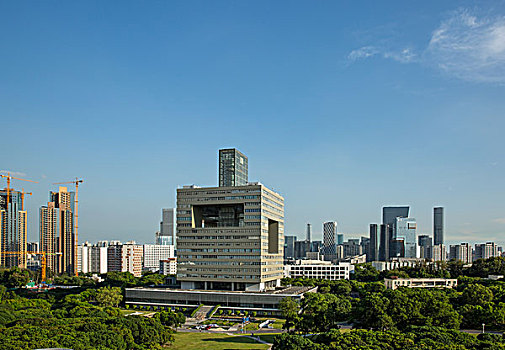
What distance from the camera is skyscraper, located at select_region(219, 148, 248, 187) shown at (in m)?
132

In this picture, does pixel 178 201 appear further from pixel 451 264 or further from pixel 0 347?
pixel 451 264

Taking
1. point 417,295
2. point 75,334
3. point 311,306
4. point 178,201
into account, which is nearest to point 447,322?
point 417,295

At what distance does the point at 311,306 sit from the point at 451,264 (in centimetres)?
11147

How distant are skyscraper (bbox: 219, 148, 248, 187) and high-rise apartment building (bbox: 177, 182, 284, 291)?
24.7 feet

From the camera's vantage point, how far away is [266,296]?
4429 inches

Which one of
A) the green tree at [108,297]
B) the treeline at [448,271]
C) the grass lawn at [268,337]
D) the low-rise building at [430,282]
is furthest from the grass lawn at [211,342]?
the treeline at [448,271]

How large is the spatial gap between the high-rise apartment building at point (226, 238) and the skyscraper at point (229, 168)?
7.54 metres

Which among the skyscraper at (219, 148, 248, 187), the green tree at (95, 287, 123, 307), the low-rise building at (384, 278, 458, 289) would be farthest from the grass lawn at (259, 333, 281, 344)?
the low-rise building at (384, 278, 458, 289)

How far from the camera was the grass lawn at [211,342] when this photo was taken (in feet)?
251

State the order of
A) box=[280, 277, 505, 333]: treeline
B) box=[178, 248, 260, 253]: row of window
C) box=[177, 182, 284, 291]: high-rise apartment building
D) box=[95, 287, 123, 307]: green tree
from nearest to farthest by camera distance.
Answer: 1. box=[280, 277, 505, 333]: treeline
2. box=[95, 287, 123, 307]: green tree
3. box=[178, 248, 260, 253]: row of window
4. box=[177, 182, 284, 291]: high-rise apartment building

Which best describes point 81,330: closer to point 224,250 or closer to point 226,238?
point 224,250

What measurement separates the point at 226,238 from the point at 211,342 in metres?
43.2

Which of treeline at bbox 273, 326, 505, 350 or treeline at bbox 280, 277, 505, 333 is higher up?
treeline at bbox 273, 326, 505, 350

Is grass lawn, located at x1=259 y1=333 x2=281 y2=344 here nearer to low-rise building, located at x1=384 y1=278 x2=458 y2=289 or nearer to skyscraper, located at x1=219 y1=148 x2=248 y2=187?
skyscraper, located at x1=219 y1=148 x2=248 y2=187
